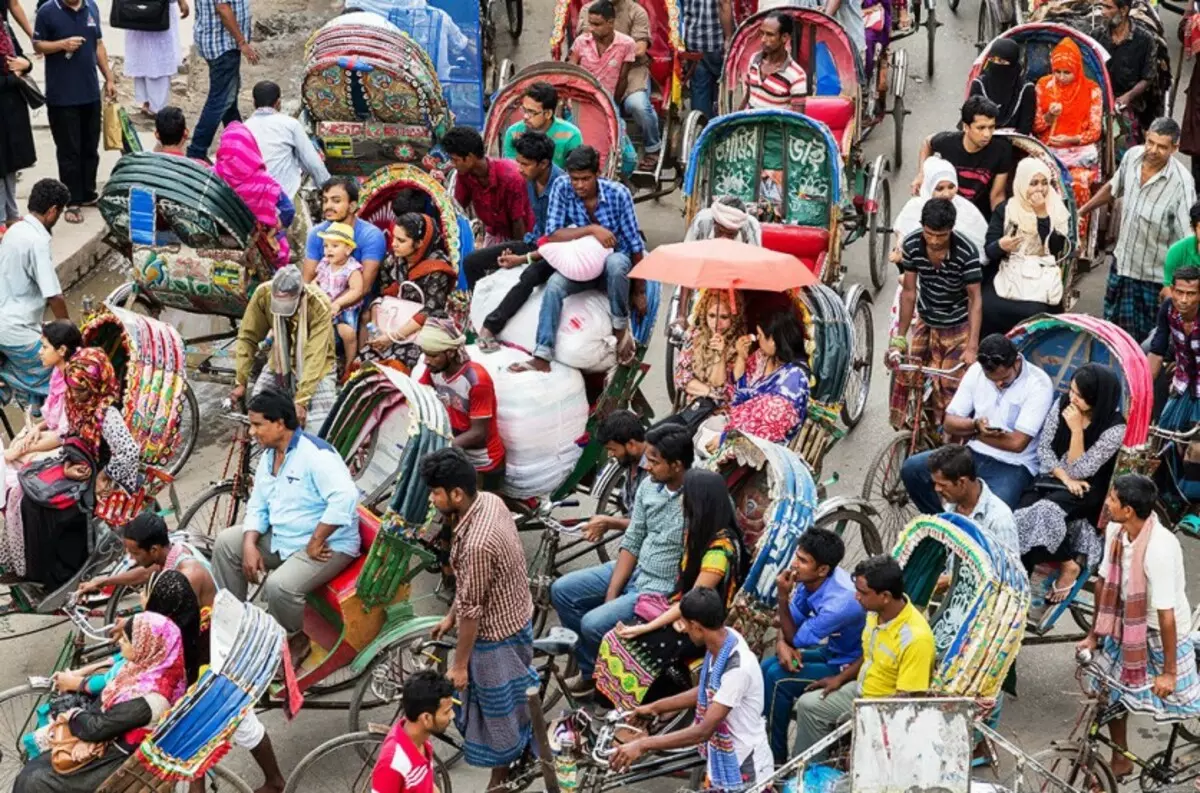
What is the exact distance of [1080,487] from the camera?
8.77m

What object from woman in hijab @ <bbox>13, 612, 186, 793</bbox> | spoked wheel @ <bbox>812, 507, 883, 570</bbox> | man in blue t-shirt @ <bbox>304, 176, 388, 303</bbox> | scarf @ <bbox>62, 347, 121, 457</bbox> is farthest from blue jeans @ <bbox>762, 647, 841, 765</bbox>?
man in blue t-shirt @ <bbox>304, 176, 388, 303</bbox>

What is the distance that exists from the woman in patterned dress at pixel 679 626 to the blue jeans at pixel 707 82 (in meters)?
6.27

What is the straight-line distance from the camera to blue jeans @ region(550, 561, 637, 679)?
27.5ft

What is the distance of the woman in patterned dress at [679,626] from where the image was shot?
8.04m

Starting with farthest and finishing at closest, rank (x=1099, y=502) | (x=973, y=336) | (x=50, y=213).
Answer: (x=50, y=213) < (x=973, y=336) < (x=1099, y=502)

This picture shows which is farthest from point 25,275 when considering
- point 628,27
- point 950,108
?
point 950,108

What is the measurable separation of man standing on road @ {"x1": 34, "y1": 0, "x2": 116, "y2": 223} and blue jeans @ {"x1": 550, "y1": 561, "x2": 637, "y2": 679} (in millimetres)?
6350

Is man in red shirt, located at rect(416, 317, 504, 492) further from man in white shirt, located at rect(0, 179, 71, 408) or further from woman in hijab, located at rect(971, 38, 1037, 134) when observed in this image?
woman in hijab, located at rect(971, 38, 1037, 134)

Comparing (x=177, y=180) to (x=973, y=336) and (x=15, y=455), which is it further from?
(x=973, y=336)

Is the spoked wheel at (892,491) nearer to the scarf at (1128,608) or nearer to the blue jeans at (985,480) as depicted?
the blue jeans at (985,480)

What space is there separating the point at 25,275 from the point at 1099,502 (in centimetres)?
568

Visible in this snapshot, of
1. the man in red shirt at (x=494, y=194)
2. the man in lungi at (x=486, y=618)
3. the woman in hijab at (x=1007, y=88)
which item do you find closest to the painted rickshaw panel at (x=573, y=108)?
the man in red shirt at (x=494, y=194)

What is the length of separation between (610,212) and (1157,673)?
3.85 metres

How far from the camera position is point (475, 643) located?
7.89 m
